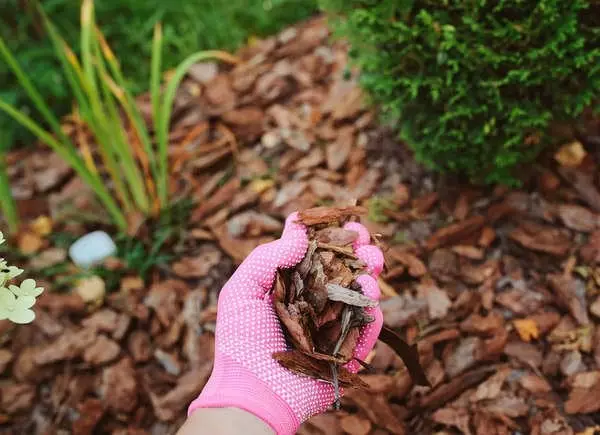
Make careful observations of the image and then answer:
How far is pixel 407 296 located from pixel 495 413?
1.53 ft

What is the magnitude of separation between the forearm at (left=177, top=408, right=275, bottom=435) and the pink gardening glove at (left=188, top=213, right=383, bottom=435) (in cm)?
1

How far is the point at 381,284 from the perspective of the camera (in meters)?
2.01

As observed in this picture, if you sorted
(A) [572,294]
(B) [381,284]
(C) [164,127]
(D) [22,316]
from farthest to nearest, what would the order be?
1. (C) [164,127]
2. (B) [381,284]
3. (A) [572,294]
4. (D) [22,316]

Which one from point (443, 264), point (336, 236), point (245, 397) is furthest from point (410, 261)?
point (245, 397)

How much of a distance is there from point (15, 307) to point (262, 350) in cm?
55

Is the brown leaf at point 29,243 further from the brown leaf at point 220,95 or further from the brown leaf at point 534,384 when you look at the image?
the brown leaf at point 534,384

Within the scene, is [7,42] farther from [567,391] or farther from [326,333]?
[567,391]

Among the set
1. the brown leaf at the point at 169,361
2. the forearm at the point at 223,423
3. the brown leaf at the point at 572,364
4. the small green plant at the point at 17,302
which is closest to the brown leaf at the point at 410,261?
the brown leaf at the point at 572,364

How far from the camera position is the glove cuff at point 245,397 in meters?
1.21

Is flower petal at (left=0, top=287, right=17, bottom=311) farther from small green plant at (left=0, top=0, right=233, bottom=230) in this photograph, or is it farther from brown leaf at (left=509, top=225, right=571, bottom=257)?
brown leaf at (left=509, top=225, right=571, bottom=257)

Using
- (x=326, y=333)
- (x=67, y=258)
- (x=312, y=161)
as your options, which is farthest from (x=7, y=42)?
(x=326, y=333)

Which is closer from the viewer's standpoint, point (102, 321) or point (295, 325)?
point (295, 325)

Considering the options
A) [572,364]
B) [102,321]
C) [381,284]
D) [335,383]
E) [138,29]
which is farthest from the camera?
[138,29]

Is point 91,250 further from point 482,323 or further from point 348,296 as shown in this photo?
point 482,323
